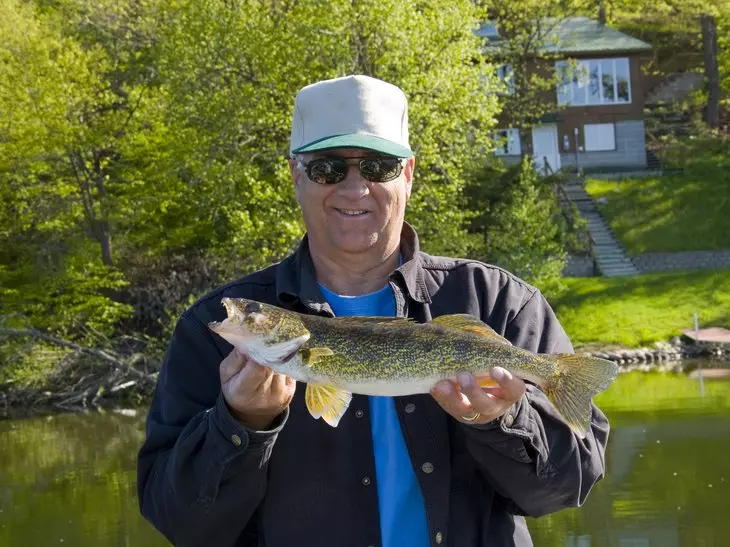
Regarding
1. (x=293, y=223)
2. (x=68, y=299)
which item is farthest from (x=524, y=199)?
(x=68, y=299)

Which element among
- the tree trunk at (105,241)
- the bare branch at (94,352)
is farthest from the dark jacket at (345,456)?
the tree trunk at (105,241)

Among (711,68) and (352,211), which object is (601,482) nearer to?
(352,211)

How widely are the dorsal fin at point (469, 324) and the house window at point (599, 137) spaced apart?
42.4 m

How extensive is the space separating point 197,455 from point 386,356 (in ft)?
2.27

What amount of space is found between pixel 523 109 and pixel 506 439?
1467 inches

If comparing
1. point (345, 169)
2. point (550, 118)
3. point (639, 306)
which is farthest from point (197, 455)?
point (550, 118)

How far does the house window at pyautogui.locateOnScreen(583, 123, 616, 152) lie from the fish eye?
140 ft

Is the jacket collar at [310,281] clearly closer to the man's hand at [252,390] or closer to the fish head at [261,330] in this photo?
the fish head at [261,330]

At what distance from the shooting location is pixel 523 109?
3953 cm

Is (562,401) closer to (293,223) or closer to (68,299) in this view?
(293,223)

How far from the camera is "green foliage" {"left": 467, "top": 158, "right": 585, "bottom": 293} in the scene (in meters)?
27.8

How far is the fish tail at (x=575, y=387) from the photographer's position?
3479 millimetres

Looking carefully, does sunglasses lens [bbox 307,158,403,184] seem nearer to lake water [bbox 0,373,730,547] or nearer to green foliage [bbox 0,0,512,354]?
lake water [bbox 0,373,730,547]

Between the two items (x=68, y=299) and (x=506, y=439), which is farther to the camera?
(x=68, y=299)
